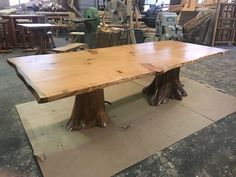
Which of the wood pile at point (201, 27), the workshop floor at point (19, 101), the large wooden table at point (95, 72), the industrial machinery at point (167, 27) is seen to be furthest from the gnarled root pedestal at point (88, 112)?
the wood pile at point (201, 27)

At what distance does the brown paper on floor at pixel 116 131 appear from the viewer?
1.55 metres

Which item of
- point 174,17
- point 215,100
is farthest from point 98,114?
point 174,17

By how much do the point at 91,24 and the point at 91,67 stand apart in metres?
3.36

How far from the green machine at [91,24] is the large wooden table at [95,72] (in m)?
2.47

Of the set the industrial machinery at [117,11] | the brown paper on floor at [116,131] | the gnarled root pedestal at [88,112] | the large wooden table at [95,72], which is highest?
the industrial machinery at [117,11]

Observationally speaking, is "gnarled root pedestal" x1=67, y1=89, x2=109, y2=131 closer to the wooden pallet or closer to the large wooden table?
the large wooden table

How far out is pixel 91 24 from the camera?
15.4 feet

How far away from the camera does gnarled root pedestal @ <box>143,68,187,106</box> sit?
2.47m

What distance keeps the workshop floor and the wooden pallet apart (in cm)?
136

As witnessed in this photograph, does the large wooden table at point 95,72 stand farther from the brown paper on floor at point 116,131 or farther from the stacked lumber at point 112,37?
the stacked lumber at point 112,37

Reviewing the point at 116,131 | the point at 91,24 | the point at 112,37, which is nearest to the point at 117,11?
the point at 112,37

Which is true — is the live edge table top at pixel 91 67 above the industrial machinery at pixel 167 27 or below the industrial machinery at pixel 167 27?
below

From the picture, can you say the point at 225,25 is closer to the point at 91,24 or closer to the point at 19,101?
the point at 91,24

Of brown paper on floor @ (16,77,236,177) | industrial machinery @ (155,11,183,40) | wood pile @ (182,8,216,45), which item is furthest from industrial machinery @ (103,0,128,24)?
wood pile @ (182,8,216,45)
